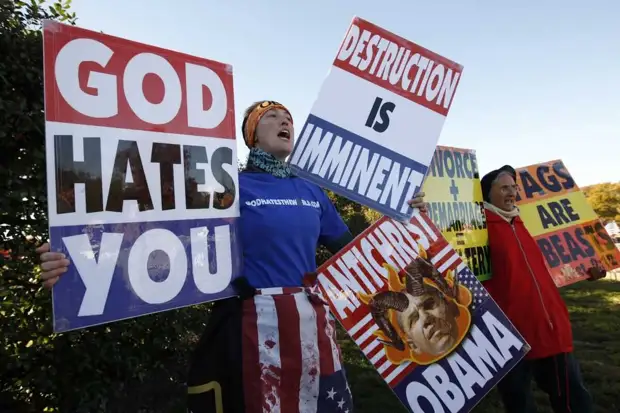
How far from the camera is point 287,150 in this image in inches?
69.7

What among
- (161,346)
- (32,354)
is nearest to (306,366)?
(161,346)

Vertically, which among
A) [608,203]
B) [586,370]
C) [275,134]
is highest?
[275,134]

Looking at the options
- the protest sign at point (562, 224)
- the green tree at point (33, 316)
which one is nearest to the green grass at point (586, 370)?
the protest sign at point (562, 224)

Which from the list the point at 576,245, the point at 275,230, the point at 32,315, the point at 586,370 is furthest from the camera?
the point at 586,370

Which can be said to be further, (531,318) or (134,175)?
(531,318)

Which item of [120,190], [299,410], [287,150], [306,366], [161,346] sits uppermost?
[287,150]

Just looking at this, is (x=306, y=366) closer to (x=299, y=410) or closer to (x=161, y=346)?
(x=299, y=410)

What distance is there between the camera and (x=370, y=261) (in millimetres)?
1974

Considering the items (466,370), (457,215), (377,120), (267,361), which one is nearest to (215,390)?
(267,361)

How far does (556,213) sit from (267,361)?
2585mm

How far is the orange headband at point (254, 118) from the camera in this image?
178 cm

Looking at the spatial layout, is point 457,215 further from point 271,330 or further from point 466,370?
point 271,330

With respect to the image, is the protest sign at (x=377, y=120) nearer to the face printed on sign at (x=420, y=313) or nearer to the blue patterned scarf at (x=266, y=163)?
the blue patterned scarf at (x=266, y=163)

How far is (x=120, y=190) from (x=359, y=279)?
1059 millimetres
